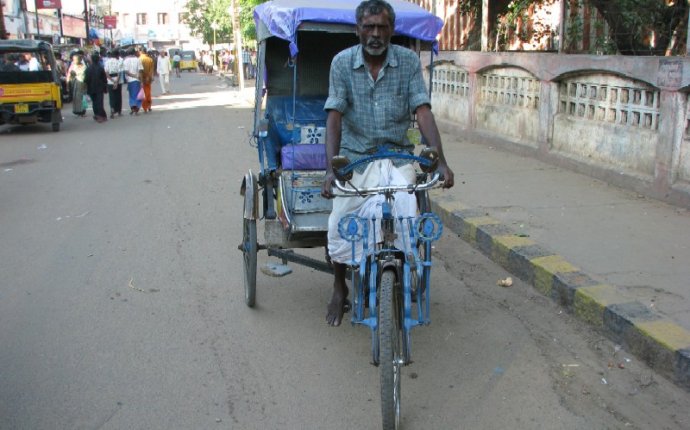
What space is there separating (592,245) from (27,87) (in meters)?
13.5

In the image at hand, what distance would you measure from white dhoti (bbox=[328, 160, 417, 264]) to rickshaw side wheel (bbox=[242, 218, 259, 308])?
3.29ft

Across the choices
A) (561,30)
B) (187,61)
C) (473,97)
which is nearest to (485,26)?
(473,97)

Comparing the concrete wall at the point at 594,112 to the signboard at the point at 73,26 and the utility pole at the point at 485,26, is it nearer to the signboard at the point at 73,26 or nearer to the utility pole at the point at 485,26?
the utility pole at the point at 485,26

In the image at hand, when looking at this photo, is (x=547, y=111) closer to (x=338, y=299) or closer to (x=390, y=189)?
(x=338, y=299)

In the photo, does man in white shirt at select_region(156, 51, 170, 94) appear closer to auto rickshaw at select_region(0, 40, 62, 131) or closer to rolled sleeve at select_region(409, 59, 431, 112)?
auto rickshaw at select_region(0, 40, 62, 131)

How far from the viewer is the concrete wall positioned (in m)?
6.80

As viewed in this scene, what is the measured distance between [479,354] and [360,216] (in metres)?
1.19

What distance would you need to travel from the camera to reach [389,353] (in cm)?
306

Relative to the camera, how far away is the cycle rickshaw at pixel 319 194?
3.28 metres

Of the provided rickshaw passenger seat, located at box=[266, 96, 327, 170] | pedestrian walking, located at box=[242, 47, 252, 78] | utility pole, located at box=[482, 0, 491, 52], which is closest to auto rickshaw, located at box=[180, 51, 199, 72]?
pedestrian walking, located at box=[242, 47, 252, 78]

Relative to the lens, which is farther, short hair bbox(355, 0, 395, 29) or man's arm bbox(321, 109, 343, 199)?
man's arm bbox(321, 109, 343, 199)

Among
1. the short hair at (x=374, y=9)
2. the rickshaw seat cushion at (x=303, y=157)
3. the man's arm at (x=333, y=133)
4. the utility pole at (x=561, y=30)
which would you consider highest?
the utility pole at (x=561, y=30)

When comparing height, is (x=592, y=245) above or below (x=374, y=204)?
below

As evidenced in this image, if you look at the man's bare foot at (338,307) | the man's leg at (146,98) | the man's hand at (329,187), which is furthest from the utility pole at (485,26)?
the man's leg at (146,98)
